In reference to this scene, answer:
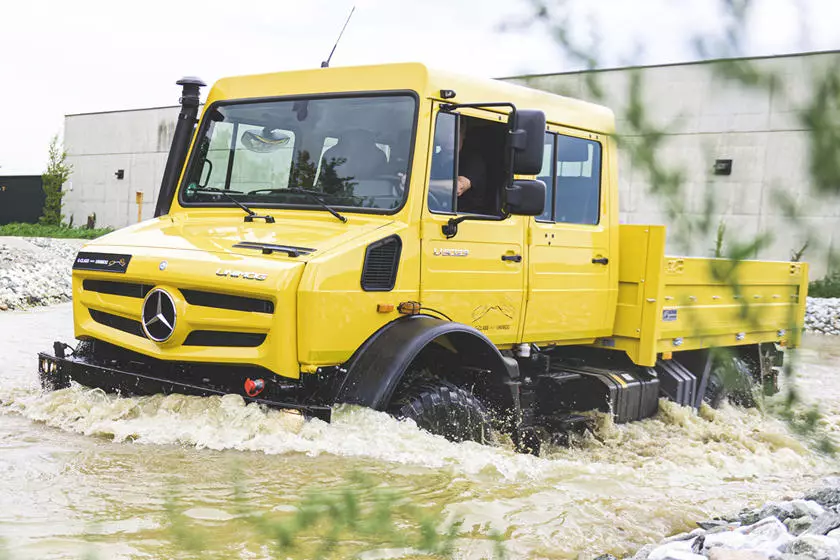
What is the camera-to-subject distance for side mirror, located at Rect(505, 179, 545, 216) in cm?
546

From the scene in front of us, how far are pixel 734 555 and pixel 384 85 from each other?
329 centimetres

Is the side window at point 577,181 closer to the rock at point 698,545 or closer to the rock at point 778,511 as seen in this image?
the rock at point 778,511

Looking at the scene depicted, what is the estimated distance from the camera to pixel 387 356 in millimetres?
5035

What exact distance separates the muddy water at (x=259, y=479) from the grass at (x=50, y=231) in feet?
99.0

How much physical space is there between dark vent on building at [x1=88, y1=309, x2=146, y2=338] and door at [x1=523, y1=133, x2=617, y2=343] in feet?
8.10

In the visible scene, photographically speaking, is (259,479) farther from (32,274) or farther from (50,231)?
(50,231)

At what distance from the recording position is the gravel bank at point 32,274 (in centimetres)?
1564

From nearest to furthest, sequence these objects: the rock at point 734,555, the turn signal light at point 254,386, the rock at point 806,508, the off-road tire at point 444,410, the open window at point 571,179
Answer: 1. the rock at point 734,555
2. the rock at point 806,508
3. the turn signal light at point 254,386
4. the off-road tire at point 444,410
5. the open window at point 571,179

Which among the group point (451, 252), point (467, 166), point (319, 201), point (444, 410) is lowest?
point (444, 410)

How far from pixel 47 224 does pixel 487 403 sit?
37.9 meters

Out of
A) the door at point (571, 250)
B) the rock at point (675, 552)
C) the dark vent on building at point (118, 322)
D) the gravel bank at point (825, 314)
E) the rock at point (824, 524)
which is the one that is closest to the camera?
the rock at point (675, 552)

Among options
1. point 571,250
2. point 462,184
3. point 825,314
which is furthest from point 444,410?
point 825,314

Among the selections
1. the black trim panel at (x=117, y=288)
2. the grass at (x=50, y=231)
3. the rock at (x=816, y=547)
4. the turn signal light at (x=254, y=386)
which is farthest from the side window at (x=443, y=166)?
the grass at (x=50, y=231)

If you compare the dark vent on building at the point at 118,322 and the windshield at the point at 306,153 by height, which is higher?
the windshield at the point at 306,153
